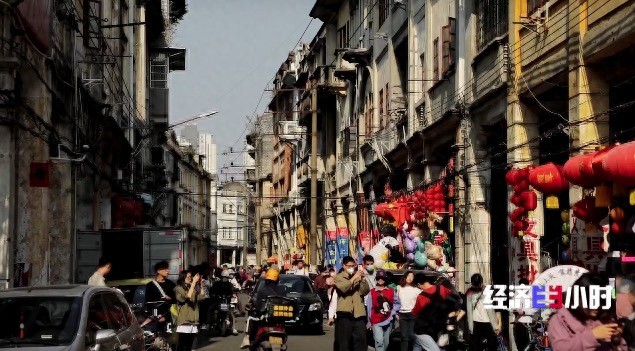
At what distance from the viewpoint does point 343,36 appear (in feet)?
177

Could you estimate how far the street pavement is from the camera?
2548 cm

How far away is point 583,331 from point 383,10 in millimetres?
33365

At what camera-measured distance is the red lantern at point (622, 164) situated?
14266mm

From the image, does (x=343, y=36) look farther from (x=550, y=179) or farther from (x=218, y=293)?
(x=550, y=179)

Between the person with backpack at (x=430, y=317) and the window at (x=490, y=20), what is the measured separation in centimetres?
826

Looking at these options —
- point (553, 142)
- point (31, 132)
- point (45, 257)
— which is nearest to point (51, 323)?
point (31, 132)

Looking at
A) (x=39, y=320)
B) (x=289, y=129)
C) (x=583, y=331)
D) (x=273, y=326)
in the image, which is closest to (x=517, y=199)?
(x=273, y=326)

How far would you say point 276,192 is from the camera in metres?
92.3

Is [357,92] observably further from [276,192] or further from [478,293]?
[276,192]

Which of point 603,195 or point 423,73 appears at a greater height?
point 423,73

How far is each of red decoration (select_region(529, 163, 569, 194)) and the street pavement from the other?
7.70 metres

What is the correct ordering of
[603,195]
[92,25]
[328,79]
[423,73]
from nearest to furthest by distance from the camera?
1. [603,195]
2. [423,73]
3. [92,25]
4. [328,79]

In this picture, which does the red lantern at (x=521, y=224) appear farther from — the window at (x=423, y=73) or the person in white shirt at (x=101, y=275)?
the window at (x=423, y=73)

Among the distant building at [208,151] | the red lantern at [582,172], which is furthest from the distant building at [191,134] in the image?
the red lantern at [582,172]
